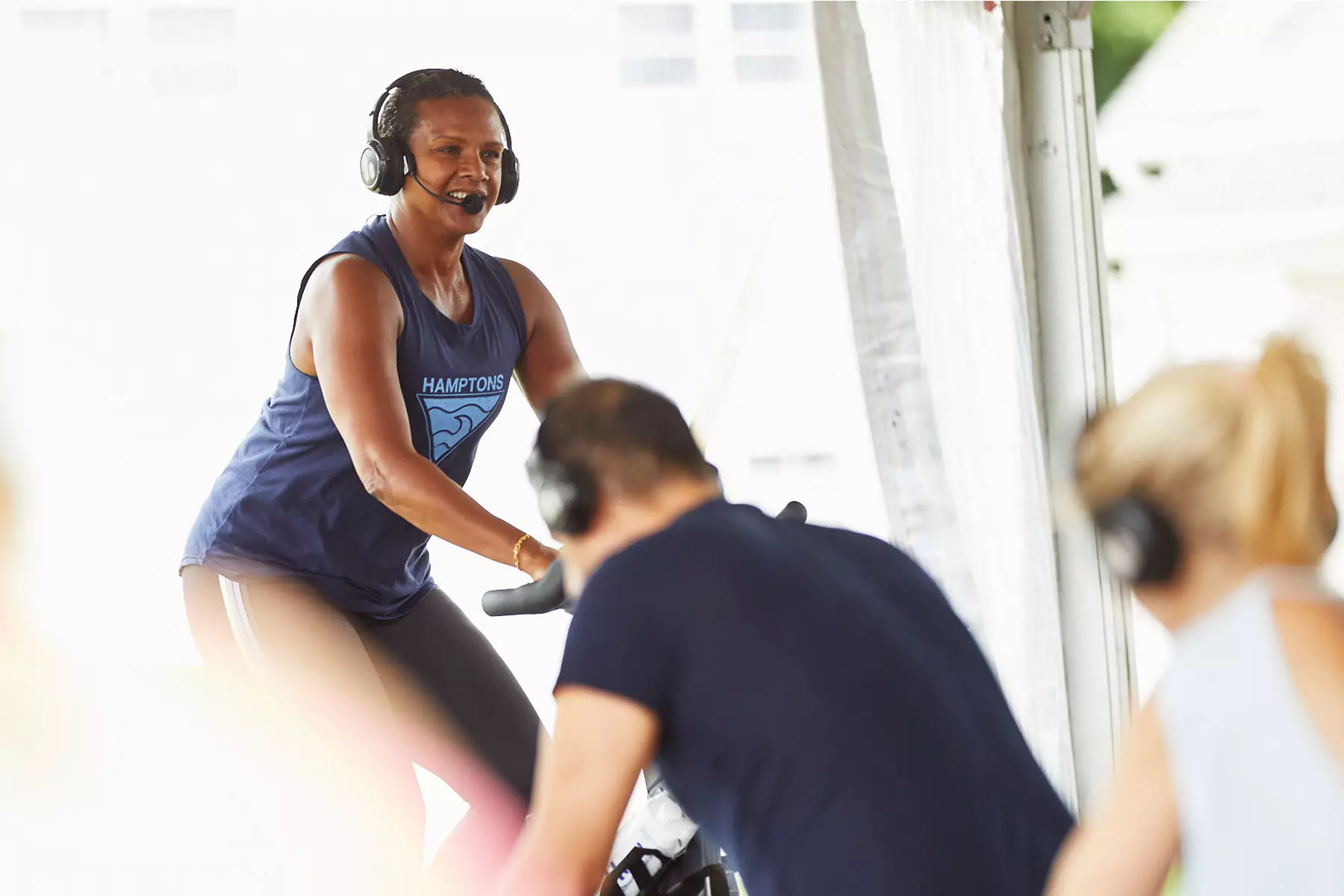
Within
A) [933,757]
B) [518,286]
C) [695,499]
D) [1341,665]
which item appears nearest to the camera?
[1341,665]

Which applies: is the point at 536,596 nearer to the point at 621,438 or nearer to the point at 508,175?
the point at 621,438

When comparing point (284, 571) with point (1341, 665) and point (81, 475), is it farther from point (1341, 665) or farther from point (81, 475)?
point (81, 475)

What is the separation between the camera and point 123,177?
3.35 meters

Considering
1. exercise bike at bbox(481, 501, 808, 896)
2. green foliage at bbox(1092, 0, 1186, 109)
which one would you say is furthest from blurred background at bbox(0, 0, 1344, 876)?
green foliage at bbox(1092, 0, 1186, 109)

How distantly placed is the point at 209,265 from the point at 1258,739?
125 inches

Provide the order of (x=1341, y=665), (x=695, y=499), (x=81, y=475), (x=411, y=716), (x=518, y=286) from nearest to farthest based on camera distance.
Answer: (x=1341, y=665)
(x=695, y=499)
(x=411, y=716)
(x=518, y=286)
(x=81, y=475)

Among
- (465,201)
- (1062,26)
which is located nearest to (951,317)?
(1062,26)

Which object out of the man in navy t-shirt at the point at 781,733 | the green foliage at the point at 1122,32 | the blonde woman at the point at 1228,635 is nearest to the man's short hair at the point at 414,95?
the man in navy t-shirt at the point at 781,733

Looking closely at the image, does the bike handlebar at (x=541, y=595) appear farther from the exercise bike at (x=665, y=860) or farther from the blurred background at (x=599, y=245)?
the blurred background at (x=599, y=245)

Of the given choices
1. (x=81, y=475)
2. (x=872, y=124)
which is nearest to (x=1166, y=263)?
(x=872, y=124)

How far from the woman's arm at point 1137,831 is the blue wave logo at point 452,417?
1.20 metres

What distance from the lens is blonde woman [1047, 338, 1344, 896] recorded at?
29.5 inches

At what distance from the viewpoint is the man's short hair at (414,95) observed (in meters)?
1.81

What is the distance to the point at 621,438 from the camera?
1163 mm
